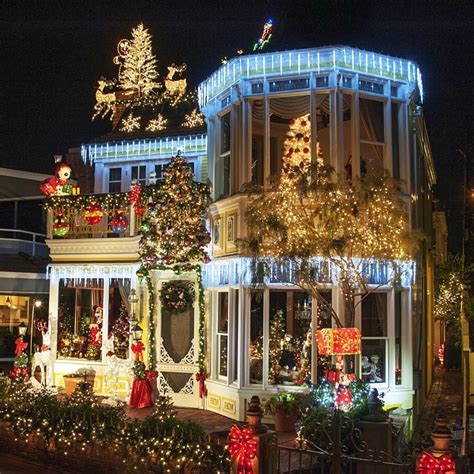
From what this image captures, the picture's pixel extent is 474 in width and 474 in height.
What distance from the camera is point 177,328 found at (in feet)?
51.5

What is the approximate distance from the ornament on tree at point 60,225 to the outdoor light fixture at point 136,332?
132 inches

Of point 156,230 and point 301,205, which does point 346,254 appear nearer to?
point 301,205

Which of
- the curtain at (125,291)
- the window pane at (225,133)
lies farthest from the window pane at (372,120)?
the curtain at (125,291)

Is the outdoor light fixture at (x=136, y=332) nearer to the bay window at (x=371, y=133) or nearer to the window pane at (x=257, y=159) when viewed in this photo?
the window pane at (x=257, y=159)

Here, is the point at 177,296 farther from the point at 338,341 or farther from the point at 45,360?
the point at 338,341

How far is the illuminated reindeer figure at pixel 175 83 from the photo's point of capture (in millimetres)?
19833

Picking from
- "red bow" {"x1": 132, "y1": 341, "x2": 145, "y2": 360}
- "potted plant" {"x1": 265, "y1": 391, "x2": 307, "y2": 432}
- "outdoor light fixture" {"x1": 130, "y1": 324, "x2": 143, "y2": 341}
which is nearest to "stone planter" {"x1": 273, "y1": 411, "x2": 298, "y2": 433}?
"potted plant" {"x1": 265, "y1": 391, "x2": 307, "y2": 432}

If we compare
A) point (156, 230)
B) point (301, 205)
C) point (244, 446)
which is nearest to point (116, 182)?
point (156, 230)

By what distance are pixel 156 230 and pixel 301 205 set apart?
4646 mm

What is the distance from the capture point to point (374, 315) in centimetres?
1365

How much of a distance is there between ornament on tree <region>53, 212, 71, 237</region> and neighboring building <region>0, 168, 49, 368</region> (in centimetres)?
750

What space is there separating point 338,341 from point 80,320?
11.0m

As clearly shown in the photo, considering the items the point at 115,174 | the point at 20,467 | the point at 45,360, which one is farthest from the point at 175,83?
the point at 20,467

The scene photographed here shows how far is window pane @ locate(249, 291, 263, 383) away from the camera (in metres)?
13.6
